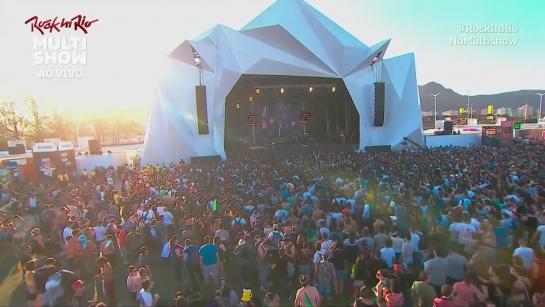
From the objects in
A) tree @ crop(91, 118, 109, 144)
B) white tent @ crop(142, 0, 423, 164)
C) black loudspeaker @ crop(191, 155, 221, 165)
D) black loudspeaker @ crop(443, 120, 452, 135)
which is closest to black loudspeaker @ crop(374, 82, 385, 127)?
white tent @ crop(142, 0, 423, 164)

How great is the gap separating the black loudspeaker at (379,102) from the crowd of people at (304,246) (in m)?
12.8

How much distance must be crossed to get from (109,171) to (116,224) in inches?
497

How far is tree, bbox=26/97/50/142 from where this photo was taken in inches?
1967

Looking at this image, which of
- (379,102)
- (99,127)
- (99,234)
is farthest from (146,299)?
(99,127)

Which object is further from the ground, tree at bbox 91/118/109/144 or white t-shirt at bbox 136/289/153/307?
tree at bbox 91/118/109/144

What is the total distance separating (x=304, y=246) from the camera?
5906mm

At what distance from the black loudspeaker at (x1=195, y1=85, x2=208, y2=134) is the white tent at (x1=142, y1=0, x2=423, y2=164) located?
2.41 ft

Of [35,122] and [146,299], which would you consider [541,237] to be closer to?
[146,299]

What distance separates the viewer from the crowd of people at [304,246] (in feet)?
14.6

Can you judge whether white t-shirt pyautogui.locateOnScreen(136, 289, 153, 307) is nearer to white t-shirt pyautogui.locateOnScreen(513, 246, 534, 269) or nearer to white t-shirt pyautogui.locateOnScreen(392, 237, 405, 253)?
white t-shirt pyautogui.locateOnScreen(392, 237, 405, 253)

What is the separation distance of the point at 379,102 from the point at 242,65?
8976 mm

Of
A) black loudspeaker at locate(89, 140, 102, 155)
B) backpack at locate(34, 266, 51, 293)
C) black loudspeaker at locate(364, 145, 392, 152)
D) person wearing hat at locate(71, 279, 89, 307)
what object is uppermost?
black loudspeaker at locate(89, 140, 102, 155)

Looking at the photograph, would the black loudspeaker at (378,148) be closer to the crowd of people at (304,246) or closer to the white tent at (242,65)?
the white tent at (242,65)

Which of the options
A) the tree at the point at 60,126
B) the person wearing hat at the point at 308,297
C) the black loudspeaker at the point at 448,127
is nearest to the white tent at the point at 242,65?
the black loudspeaker at the point at 448,127
